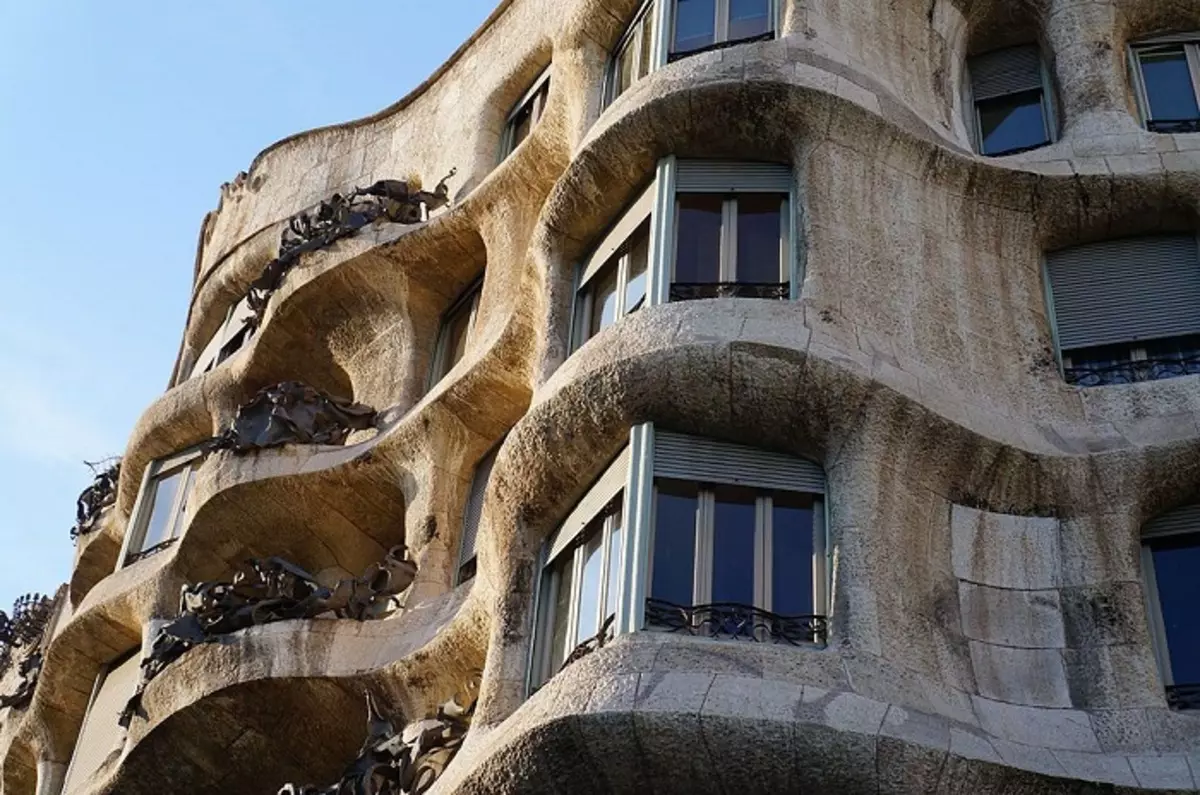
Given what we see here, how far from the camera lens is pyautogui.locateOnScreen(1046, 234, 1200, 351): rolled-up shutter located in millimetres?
13406

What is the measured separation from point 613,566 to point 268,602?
475 cm

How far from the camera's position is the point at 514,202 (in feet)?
58.5

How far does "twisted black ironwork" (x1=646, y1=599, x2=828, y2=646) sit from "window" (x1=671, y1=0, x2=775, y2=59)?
19.3ft

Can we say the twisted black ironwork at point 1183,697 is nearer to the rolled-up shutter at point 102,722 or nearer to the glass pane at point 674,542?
the glass pane at point 674,542

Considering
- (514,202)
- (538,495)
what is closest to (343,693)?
(538,495)

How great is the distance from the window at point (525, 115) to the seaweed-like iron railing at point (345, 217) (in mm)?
738

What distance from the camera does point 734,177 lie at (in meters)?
13.8

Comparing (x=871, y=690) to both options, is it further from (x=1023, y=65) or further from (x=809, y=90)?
(x=1023, y=65)

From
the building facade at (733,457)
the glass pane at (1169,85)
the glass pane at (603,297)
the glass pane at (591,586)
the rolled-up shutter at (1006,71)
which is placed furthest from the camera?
the rolled-up shutter at (1006,71)

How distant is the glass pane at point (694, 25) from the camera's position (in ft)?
50.3

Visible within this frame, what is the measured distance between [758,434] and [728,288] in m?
1.45

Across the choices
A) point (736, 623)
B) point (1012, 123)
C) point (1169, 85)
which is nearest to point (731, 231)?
point (1012, 123)

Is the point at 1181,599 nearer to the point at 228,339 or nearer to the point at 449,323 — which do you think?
the point at 449,323

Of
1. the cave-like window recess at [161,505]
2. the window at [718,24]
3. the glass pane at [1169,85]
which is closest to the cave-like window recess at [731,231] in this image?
the window at [718,24]
